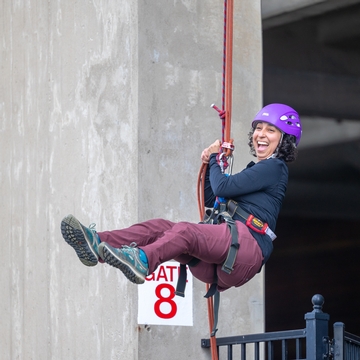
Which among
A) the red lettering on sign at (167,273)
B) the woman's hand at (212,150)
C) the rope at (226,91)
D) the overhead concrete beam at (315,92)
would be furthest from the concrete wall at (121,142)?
the overhead concrete beam at (315,92)

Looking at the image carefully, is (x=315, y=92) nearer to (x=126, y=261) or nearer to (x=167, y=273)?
(x=167, y=273)

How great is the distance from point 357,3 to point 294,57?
70 cm

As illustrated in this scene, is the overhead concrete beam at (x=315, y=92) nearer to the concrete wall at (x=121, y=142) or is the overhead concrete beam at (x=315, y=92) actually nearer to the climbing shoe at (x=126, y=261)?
the concrete wall at (x=121, y=142)

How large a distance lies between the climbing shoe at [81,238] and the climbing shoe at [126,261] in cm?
9

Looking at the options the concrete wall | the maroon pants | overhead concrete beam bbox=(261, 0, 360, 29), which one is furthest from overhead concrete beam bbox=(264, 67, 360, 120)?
the maroon pants

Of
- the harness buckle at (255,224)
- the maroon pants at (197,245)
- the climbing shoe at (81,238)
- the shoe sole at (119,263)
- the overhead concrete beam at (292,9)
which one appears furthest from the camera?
the overhead concrete beam at (292,9)

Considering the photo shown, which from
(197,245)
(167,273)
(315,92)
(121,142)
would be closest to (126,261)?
(197,245)

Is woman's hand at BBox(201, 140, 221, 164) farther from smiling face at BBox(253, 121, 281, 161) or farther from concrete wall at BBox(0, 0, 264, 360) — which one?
concrete wall at BBox(0, 0, 264, 360)

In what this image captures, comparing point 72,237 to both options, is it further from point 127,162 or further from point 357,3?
point 357,3

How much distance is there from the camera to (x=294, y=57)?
8.15m

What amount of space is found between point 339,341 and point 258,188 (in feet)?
3.05

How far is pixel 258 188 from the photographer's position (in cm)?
521

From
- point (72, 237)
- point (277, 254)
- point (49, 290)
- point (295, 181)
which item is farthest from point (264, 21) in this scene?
point (72, 237)

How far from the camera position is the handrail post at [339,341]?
5.07 m
